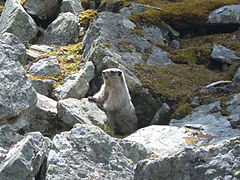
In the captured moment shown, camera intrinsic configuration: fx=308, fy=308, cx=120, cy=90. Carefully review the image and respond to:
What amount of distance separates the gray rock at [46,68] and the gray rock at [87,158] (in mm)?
6533

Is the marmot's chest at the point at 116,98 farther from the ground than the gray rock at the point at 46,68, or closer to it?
closer to it

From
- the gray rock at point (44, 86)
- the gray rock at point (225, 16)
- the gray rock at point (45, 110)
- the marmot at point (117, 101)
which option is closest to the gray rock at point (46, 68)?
the gray rock at point (44, 86)

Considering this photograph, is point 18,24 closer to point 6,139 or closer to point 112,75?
point 112,75

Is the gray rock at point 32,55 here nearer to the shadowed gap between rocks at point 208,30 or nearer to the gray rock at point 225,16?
the shadowed gap between rocks at point 208,30

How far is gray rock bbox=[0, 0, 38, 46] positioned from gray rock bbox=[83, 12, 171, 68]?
285 cm

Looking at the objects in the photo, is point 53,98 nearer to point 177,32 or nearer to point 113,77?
point 113,77

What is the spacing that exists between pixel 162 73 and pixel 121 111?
10.4 ft

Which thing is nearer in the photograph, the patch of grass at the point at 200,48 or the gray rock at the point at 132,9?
the patch of grass at the point at 200,48

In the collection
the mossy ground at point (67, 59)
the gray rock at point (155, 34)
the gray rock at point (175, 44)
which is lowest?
the gray rock at point (175, 44)

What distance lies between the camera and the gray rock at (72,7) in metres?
18.3

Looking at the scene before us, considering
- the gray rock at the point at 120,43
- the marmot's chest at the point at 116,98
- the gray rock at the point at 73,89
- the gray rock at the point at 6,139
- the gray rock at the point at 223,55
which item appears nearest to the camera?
the gray rock at the point at 6,139

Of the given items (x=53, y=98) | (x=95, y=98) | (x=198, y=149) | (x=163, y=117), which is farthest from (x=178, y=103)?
(x=198, y=149)

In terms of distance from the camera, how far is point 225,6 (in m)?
19.4

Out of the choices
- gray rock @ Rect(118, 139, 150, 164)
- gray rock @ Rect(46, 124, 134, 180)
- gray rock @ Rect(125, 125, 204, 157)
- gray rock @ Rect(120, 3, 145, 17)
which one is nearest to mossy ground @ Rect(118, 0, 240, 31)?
gray rock @ Rect(120, 3, 145, 17)
